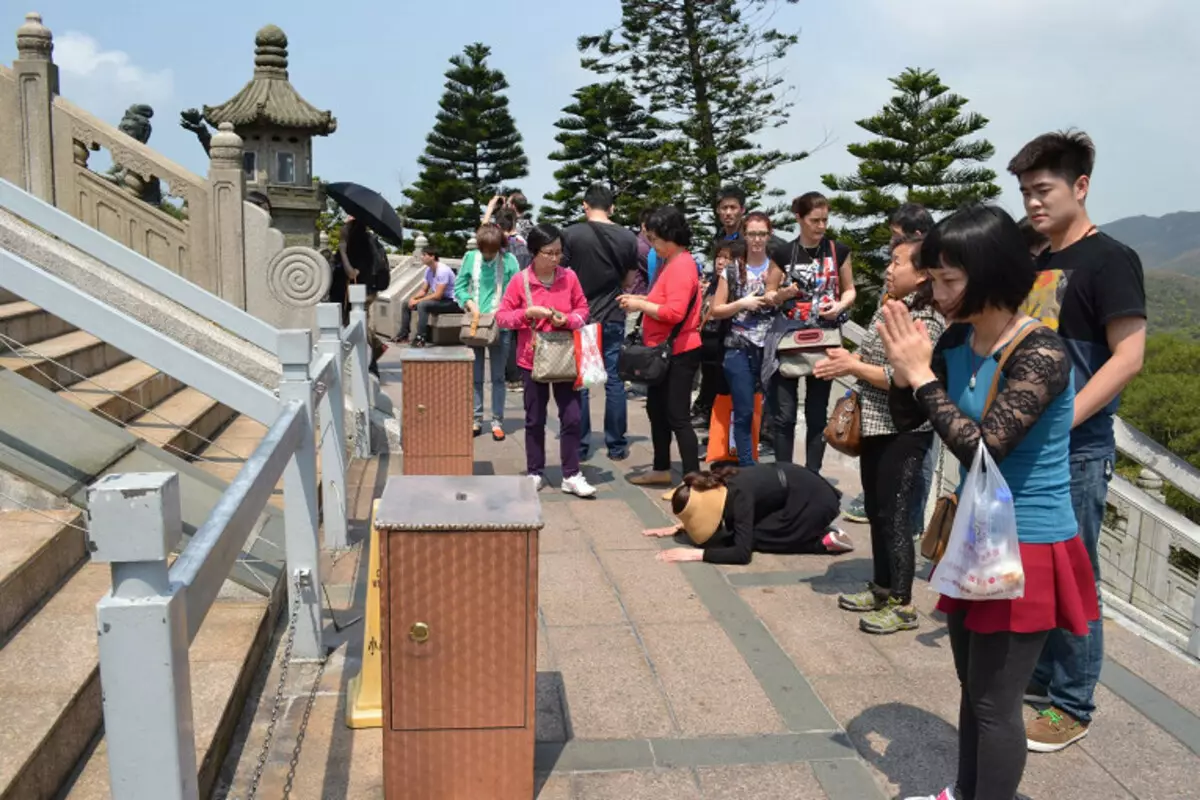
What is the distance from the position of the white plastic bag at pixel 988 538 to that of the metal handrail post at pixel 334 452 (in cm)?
358

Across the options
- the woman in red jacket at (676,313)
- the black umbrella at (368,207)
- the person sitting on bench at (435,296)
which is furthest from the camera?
the person sitting on bench at (435,296)

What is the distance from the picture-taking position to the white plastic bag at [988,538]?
2514mm

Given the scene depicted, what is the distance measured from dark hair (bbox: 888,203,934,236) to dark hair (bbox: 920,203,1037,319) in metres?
2.66

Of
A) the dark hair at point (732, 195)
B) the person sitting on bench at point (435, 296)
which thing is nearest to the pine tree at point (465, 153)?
the person sitting on bench at point (435, 296)

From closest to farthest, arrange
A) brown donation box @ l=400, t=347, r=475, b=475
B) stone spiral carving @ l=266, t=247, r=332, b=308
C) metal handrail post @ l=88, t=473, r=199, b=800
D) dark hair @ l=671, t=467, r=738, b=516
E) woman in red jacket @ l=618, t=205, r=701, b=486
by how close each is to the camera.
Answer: metal handrail post @ l=88, t=473, r=199, b=800 → dark hair @ l=671, t=467, r=738, b=516 → brown donation box @ l=400, t=347, r=475, b=475 → woman in red jacket @ l=618, t=205, r=701, b=486 → stone spiral carving @ l=266, t=247, r=332, b=308

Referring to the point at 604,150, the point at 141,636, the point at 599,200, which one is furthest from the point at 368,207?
the point at 604,150

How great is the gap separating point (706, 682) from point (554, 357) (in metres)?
2.88

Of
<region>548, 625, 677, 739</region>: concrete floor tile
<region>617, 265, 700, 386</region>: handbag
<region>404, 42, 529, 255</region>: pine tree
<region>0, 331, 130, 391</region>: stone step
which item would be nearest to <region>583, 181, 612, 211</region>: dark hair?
<region>617, 265, 700, 386</region>: handbag

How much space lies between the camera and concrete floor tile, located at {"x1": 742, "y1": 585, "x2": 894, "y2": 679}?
4.22 metres

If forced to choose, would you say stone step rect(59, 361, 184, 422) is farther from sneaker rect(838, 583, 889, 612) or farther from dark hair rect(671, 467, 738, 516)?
sneaker rect(838, 583, 889, 612)

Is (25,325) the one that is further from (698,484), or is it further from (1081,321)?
(1081,321)

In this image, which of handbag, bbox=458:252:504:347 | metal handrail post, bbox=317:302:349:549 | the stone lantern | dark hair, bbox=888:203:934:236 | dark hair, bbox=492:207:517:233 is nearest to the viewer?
dark hair, bbox=888:203:934:236

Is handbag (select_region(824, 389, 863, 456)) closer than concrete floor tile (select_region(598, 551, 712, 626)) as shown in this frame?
Yes

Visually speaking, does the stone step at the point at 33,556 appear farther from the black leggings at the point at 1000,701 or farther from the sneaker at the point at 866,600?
the sneaker at the point at 866,600
